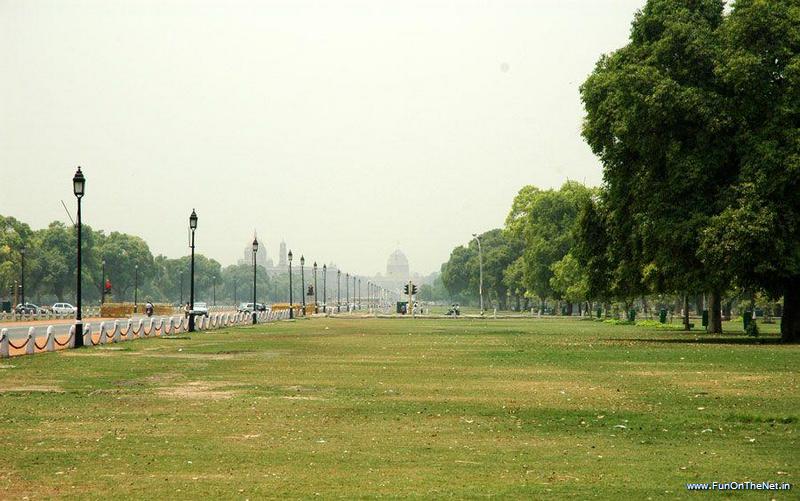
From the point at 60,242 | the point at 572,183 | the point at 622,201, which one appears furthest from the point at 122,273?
the point at 622,201

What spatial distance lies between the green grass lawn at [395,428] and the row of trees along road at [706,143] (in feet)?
33.3

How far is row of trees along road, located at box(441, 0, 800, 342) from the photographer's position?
42219 mm

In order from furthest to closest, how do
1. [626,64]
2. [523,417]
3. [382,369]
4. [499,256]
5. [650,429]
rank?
[499,256] → [626,64] → [382,369] → [523,417] → [650,429]

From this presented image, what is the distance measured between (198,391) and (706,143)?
87.8ft

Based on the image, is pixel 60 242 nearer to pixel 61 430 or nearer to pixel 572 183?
pixel 572 183

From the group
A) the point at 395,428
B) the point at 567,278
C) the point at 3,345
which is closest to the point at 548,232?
the point at 567,278

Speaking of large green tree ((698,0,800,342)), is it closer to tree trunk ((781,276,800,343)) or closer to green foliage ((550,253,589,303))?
tree trunk ((781,276,800,343))

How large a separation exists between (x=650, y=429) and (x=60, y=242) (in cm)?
15597

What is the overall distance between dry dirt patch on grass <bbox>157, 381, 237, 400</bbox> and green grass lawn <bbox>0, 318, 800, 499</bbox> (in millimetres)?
45

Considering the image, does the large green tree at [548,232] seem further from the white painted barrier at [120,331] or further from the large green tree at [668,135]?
the large green tree at [668,135]

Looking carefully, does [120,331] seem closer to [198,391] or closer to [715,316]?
[715,316]

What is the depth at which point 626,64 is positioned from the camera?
48.7 meters

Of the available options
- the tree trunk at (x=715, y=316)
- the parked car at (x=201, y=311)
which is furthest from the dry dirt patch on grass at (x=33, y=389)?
the parked car at (x=201, y=311)

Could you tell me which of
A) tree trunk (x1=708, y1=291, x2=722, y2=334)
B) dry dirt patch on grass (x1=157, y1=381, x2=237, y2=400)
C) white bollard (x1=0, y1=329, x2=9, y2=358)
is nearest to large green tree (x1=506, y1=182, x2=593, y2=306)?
tree trunk (x1=708, y1=291, x2=722, y2=334)
